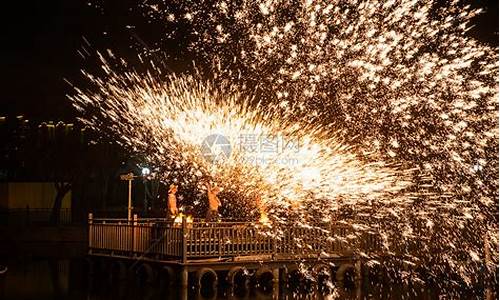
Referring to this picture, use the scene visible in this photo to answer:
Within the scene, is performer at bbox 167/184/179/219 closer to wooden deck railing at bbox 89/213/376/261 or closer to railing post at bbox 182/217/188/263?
wooden deck railing at bbox 89/213/376/261

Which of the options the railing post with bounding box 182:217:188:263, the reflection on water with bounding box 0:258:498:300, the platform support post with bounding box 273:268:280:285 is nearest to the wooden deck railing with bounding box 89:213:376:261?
the railing post with bounding box 182:217:188:263

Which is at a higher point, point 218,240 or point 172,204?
point 172,204

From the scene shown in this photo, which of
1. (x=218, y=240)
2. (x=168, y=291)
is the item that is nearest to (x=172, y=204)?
(x=218, y=240)

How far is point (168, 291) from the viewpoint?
66.5 feet

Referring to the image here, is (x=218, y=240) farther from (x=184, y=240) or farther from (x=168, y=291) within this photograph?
(x=168, y=291)

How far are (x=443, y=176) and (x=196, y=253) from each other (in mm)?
7028

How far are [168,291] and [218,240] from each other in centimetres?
186

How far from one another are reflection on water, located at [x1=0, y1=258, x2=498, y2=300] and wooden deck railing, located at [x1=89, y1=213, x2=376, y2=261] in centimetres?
93

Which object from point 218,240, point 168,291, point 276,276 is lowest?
point 168,291

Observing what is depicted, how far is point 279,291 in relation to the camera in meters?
20.6

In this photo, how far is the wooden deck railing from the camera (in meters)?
20.9

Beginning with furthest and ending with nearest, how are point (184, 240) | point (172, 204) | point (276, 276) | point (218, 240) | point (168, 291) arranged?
point (172, 204) → point (276, 276) → point (218, 240) → point (184, 240) → point (168, 291)

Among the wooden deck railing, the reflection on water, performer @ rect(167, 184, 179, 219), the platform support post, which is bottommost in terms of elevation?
the reflection on water

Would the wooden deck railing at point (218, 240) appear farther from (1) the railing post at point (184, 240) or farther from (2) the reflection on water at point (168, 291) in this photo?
(2) the reflection on water at point (168, 291)
